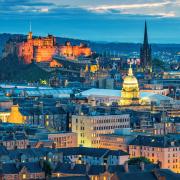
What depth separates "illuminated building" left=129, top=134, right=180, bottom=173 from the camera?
11350 cm

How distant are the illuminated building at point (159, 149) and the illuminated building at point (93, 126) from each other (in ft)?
47.7

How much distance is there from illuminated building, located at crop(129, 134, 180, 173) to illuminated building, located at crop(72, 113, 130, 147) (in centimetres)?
1454

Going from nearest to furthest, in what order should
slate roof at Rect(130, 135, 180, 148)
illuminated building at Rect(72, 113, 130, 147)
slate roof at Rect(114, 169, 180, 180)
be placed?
slate roof at Rect(114, 169, 180, 180)
slate roof at Rect(130, 135, 180, 148)
illuminated building at Rect(72, 113, 130, 147)

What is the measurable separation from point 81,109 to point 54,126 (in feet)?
13.4

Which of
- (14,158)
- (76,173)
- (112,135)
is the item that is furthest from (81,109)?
(76,173)

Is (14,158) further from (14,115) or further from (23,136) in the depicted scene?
(14,115)

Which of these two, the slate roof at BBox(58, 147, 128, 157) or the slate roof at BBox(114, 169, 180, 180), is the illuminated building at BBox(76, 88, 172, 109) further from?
the slate roof at BBox(114, 169, 180, 180)

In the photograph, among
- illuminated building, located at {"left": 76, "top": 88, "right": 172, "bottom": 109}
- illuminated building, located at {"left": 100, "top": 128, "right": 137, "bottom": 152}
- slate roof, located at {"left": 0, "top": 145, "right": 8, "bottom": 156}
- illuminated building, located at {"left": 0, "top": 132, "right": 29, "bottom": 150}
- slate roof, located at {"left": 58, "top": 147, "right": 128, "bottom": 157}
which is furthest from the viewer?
illuminated building, located at {"left": 76, "top": 88, "right": 172, "bottom": 109}

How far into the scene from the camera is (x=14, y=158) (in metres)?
101

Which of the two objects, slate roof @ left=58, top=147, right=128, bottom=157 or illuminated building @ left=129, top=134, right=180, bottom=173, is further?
illuminated building @ left=129, top=134, right=180, bottom=173

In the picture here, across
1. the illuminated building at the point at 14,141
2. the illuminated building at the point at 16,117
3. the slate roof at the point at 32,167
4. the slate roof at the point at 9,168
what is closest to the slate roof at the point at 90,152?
the illuminated building at the point at 14,141

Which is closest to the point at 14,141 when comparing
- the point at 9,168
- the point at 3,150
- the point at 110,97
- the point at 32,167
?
the point at 3,150

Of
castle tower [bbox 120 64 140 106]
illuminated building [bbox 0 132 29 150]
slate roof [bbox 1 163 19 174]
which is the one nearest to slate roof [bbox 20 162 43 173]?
slate roof [bbox 1 163 19 174]

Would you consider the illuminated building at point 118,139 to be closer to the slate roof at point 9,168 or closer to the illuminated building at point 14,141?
the illuminated building at point 14,141
